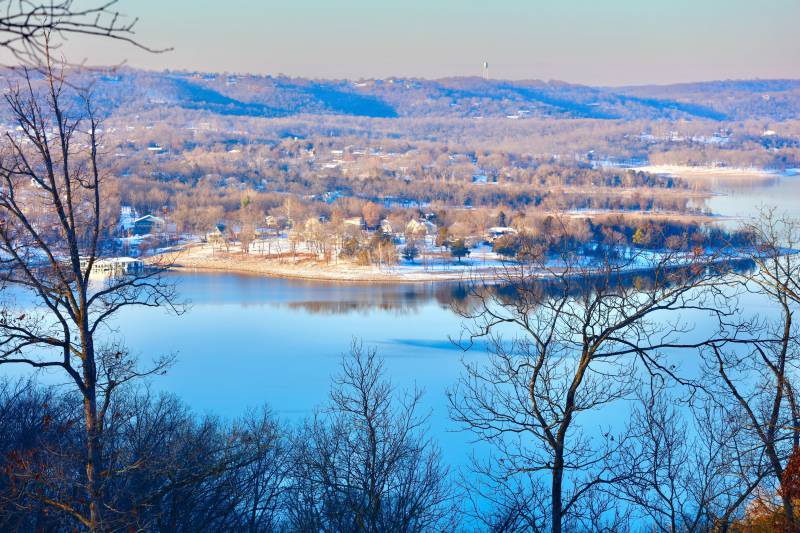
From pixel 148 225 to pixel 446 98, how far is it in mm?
64129

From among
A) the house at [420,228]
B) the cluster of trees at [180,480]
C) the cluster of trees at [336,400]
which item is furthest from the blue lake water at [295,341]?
the house at [420,228]

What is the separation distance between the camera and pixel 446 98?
262ft

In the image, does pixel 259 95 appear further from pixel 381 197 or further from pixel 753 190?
pixel 753 190

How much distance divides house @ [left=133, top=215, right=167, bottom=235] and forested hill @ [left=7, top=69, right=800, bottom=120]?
145ft

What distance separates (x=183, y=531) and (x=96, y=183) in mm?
1359

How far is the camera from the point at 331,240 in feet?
58.3

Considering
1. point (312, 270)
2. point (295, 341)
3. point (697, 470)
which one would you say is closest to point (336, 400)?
point (697, 470)

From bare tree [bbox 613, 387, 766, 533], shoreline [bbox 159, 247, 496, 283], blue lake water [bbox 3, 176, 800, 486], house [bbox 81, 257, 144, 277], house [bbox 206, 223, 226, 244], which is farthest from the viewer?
house [bbox 206, 223, 226, 244]

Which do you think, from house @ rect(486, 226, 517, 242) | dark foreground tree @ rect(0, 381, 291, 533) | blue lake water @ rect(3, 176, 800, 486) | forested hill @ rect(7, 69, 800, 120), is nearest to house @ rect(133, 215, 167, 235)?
blue lake water @ rect(3, 176, 800, 486)

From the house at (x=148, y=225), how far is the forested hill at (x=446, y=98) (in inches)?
1739

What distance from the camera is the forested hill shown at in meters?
67.3

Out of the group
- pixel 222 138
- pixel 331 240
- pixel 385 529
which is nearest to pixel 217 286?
pixel 331 240

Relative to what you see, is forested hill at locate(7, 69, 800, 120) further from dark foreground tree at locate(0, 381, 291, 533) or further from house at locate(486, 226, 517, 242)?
dark foreground tree at locate(0, 381, 291, 533)

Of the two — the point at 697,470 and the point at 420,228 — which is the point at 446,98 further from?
the point at 697,470
